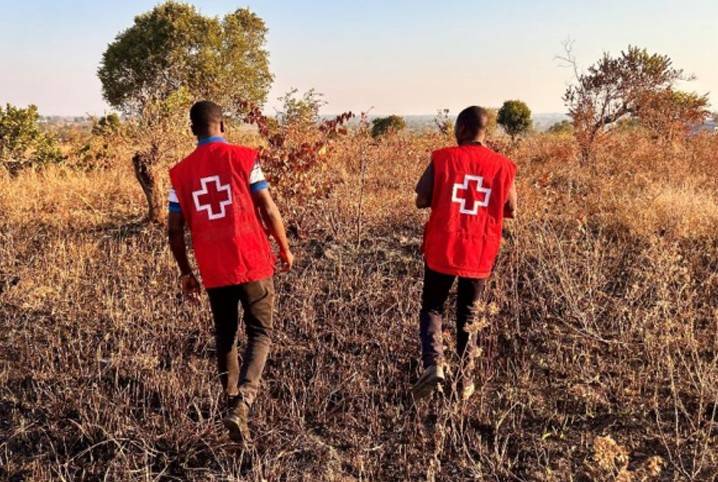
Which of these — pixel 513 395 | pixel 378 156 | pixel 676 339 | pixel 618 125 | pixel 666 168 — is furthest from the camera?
pixel 618 125

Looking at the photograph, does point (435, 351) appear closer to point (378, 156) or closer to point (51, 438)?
point (51, 438)

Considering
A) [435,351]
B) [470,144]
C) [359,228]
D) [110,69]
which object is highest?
[110,69]

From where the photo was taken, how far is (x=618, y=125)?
9.43 meters

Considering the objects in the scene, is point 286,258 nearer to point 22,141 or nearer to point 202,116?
point 202,116

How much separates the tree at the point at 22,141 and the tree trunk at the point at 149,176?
13.6ft

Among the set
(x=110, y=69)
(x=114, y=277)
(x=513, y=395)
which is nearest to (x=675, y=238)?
(x=513, y=395)

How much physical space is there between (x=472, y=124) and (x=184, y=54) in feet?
62.8

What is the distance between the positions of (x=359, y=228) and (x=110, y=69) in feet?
62.8

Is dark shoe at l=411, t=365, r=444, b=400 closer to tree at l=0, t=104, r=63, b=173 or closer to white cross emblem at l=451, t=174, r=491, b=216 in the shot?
white cross emblem at l=451, t=174, r=491, b=216

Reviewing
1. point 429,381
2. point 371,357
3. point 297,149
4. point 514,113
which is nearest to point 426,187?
point 429,381

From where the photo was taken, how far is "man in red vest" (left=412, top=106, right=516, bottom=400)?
304cm

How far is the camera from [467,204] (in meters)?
3.07

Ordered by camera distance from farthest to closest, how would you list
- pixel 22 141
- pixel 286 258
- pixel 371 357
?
pixel 22 141
pixel 371 357
pixel 286 258

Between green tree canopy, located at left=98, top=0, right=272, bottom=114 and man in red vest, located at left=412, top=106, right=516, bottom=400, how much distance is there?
16.9 meters
